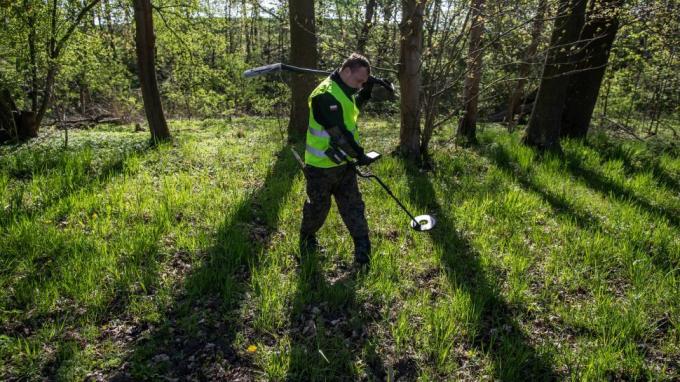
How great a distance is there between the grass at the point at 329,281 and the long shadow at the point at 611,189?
0.05 m

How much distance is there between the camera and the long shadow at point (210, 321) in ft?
10.3

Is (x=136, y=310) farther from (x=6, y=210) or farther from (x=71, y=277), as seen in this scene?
(x=6, y=210)

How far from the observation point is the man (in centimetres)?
402

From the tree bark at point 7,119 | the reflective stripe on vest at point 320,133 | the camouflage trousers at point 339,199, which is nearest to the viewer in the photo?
the reflective stripe on vest at point 320,133

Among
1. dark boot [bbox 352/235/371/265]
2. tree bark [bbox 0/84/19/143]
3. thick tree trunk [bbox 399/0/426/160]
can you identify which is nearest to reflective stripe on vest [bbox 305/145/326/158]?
dark boot [bbox 352/235/371/265]

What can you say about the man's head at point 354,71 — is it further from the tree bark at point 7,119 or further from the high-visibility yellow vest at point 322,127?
the tree bark at point 7,119

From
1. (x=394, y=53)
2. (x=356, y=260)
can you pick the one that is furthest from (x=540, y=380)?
(x=394, y=53)

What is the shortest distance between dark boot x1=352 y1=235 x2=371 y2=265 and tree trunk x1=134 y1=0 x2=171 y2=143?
6301mm

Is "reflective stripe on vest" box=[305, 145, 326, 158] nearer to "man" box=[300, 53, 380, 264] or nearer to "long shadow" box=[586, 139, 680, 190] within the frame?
"man" box=[300, 53, 380, 264]

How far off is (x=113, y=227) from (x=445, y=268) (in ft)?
12.8

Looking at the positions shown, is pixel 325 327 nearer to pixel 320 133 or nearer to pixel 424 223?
pixel 320 133

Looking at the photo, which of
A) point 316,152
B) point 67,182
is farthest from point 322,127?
point 67,182

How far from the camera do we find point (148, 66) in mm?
8680

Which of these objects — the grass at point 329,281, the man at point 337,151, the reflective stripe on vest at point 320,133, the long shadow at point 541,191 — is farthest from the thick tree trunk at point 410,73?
the reflective stripe on vest at point 320,133
